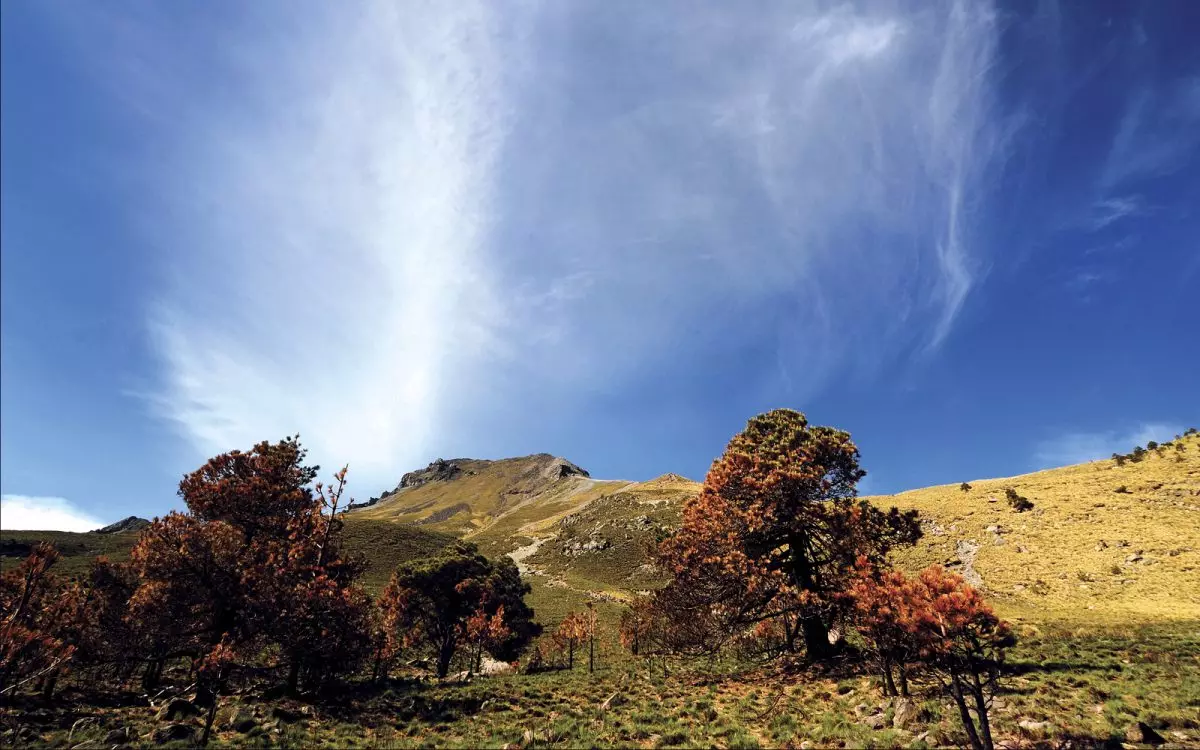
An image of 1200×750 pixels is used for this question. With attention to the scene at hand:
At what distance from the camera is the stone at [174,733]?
1691 centimetres

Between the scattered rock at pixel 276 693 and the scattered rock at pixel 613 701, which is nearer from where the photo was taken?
the scattered rock at pixel 613 701

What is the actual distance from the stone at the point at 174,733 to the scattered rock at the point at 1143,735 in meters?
28.1

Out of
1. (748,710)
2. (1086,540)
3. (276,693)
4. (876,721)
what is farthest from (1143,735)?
(1086,540)

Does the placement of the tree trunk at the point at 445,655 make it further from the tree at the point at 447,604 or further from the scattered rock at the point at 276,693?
the scattered rock at the point at 276,693

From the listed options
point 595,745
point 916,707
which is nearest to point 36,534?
point 595,745

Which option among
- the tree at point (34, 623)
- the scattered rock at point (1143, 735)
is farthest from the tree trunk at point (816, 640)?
the tree at point (34, 623)

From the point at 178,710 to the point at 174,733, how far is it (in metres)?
3.67

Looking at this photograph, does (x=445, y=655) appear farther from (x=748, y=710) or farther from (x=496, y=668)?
(x=748, y=710)

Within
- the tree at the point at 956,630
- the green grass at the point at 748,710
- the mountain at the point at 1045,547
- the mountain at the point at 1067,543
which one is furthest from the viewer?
the mountain at the point at 1045,547

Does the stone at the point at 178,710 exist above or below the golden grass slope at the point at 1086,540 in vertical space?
below

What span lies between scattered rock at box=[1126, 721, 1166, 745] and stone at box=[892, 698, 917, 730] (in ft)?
16.2

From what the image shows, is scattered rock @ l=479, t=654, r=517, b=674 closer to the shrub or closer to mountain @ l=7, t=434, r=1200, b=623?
mountain @ l=7, t=434, r=1200, b=623

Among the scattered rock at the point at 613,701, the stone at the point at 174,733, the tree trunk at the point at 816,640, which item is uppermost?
the tree trunk at the point at 816,640

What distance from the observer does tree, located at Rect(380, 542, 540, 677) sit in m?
40.0
